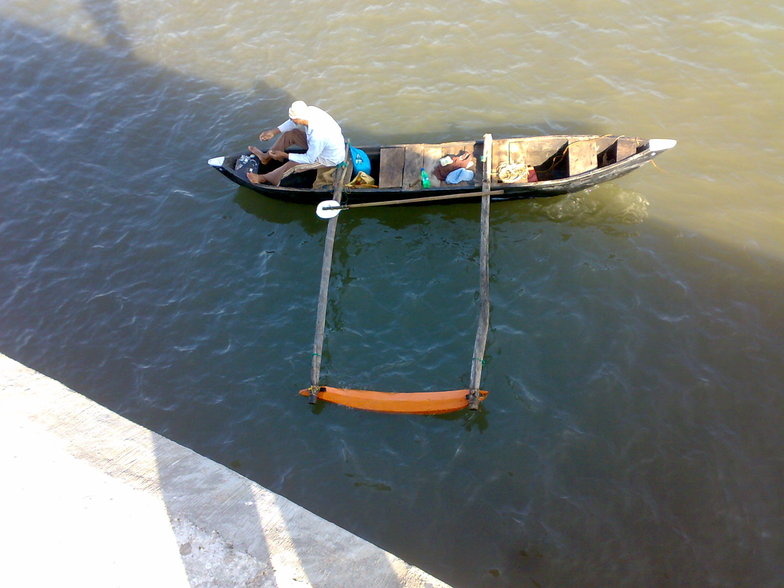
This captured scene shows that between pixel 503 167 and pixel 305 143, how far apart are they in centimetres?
422

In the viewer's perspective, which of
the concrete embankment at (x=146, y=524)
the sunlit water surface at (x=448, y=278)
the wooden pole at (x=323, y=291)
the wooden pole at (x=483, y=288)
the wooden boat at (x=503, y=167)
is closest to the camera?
the concrete embankment at (x=146, y=524)

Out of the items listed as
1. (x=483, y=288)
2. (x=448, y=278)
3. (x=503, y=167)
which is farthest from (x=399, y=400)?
(x=503, y=167)

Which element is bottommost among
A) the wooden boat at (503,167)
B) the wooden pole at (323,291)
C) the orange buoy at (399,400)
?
the orange buoy at (399,400)

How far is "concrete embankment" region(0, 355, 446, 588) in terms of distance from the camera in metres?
7.49

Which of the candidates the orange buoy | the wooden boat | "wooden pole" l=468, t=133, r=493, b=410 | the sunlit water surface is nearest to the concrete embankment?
Result: the sunlit water surface

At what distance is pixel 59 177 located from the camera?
1374 centimetres

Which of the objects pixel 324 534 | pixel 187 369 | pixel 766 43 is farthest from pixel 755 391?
pixel 187 369

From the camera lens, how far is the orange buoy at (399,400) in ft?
29.6

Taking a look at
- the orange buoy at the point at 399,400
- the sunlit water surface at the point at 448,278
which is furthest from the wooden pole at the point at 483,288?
the sunlit water surface at the point at 448,278

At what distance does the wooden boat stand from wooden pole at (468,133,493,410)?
0.81ft

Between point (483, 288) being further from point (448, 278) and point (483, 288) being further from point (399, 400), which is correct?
point (399, 400)

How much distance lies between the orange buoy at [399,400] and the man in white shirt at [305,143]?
15.0ft

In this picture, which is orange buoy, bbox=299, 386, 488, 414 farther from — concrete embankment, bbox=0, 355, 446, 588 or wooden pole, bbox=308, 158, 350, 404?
concrete embankment, bbox=0, 355, 446, 588

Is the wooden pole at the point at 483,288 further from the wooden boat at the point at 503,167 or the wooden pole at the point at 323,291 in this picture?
the wooden pole at the point at 323,291
